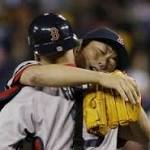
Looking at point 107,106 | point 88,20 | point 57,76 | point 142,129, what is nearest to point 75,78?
point 57,76

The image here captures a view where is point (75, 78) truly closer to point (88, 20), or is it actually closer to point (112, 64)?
point (112, 64)

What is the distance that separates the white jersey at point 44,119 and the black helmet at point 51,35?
142 mm

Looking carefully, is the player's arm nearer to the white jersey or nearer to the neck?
the white jersey

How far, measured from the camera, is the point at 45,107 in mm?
2732

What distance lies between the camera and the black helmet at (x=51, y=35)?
276 cm

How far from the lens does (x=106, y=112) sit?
8.90 feet

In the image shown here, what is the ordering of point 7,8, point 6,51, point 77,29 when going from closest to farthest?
point 6,51 → point 77,29 → point 7,8

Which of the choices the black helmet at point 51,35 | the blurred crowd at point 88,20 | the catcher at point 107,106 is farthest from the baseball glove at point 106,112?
the blurred crowd at point 88,20

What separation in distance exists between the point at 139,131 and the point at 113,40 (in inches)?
17.4

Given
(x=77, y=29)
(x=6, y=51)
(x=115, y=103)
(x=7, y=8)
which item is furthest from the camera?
(x=7, y=8)

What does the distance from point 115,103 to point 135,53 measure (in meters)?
5.00

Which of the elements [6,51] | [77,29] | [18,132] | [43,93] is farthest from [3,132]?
[77,29]

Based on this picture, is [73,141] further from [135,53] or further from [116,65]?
[135,53]

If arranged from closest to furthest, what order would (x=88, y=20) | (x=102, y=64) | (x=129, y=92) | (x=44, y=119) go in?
(x=129, y=92)
(x=44, y=119)
(x=102, y=64)
(x=88, y=20)
